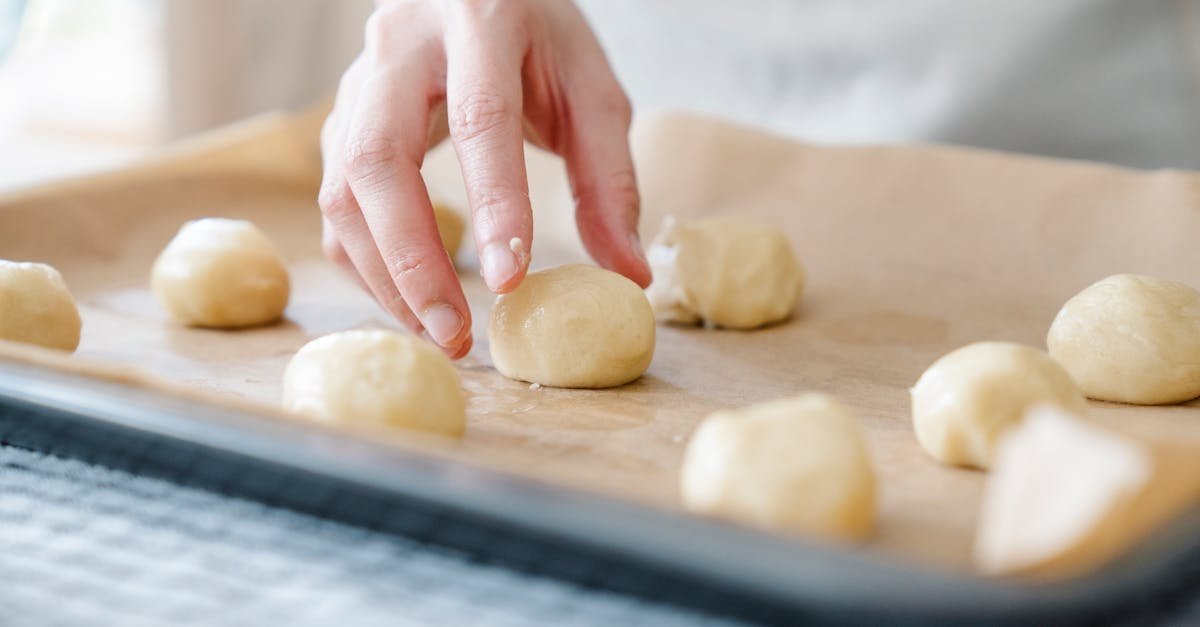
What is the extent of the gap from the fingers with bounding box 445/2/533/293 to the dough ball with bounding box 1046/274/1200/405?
670mm

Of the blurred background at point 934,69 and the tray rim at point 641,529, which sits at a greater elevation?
the blurred background at point 934,69

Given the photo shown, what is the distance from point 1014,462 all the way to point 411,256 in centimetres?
79

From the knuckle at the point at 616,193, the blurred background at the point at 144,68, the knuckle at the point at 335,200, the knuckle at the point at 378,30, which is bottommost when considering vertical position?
the knuckle at the point at 616,193

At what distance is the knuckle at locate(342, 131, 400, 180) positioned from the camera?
1.44 metres

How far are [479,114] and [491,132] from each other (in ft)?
0.09

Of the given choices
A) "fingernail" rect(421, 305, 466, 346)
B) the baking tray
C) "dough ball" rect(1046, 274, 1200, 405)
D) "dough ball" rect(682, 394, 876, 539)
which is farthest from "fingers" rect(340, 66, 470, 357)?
"dough ball" rect(1046, 274, 1200, 405)

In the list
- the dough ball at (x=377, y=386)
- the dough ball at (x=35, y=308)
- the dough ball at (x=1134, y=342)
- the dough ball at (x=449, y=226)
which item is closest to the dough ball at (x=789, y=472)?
the dough ball at (x=377, y=386)

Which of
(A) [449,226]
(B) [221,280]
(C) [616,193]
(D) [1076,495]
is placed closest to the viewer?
(D) [1076,495]

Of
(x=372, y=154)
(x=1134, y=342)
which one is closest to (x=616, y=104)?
(x=372, y=154)

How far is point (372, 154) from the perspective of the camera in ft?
4.72

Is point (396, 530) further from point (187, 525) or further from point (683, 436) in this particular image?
point (683, 436)

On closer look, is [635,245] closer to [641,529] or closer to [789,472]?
[789,472]

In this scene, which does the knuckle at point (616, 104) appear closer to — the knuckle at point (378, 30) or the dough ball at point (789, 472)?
the knuckle at point (378, 30)

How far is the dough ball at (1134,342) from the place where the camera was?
142 cm
